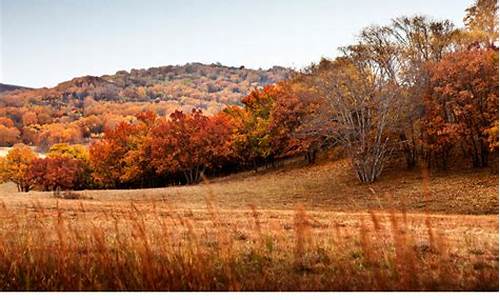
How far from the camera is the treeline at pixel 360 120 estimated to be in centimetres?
922

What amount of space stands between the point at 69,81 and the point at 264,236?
14.3 feet

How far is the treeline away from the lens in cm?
922

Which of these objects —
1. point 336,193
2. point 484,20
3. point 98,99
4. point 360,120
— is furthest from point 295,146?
point 484,20

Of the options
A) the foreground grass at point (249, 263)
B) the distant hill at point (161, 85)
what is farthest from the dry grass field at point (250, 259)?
the distant hill at point (161, 85)

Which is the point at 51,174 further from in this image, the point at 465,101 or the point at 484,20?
the point at 484,20

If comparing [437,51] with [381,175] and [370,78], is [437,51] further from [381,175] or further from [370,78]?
[381,175]

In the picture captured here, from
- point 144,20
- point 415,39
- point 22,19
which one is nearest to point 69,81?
point 22,19

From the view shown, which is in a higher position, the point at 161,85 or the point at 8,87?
the point at 161,85

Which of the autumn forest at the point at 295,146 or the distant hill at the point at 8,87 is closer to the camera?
the autumn forest at the point at 295,146

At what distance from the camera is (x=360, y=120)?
1350 centimetres

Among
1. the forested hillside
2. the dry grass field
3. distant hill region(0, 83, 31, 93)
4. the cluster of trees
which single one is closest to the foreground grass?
the dry grass field

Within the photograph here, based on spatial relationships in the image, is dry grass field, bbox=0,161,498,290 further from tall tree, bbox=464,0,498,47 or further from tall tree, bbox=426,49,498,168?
tall tree, bbox=426,49,498,168

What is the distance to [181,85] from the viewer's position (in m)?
9.51

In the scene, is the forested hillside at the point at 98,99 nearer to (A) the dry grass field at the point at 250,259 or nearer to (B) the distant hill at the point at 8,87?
(B) the distant hill at the point at 8,87
